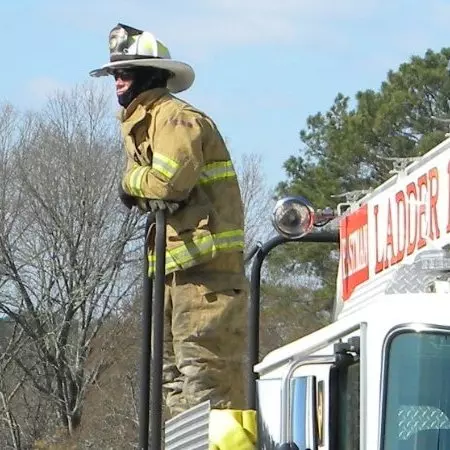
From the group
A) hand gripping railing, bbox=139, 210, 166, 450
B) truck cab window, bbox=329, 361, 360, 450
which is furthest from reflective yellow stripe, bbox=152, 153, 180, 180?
truck cab window, bbox=329, 361, 360, 450

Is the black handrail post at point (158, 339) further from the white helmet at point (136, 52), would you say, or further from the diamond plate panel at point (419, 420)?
the diamond plate panel at point (419, 420)

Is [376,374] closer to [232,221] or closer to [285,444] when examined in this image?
[285,444]

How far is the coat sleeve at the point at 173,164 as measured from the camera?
206 inches

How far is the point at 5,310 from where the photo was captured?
133ft

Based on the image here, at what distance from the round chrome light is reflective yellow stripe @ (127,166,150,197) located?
1.91 feet

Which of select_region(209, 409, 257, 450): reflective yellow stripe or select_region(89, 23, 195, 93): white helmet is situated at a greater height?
select_region(89, 23, 195, 93): white helmet

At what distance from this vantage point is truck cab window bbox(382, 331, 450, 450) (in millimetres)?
3420

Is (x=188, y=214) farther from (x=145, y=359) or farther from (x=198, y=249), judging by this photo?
(x=145, y=359)

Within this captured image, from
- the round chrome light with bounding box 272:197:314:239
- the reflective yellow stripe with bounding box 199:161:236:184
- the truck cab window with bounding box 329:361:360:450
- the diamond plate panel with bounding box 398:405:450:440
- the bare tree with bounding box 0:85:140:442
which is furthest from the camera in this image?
the bare tree with bounding box 0:85:140:442

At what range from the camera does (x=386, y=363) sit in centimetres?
350

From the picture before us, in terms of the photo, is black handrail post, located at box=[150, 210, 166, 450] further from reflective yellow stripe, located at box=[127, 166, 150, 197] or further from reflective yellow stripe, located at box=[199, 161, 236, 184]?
reflective yellow stripe, located at box=[199, 161, 236, 184]

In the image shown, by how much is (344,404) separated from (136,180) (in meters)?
1.91

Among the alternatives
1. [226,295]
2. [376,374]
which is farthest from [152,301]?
[376,374]

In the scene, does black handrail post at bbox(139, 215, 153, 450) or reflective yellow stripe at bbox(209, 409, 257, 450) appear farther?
black handrail post at bbox(139, 215, 153, 450)
